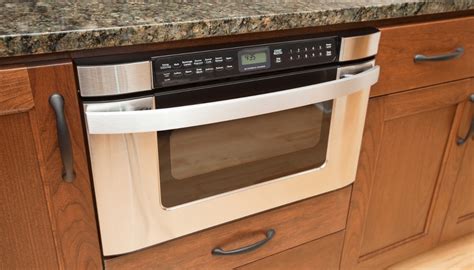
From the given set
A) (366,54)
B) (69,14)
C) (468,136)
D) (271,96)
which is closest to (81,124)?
(69,14)

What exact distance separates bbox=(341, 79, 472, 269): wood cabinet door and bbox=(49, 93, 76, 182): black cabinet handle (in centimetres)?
70

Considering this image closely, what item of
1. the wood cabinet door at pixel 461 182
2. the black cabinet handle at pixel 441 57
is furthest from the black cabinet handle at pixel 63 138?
the wood cabinet door at pixel 461 182

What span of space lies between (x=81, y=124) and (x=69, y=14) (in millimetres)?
198

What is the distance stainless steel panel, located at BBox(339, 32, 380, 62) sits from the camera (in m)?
0.91

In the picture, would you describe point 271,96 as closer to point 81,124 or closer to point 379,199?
point 81,124

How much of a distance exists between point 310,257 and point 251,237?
0.75 ft

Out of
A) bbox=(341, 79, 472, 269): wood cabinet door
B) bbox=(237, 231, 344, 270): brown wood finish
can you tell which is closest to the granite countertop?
bbox=(341, 79, 472, 269): wood cabinet door

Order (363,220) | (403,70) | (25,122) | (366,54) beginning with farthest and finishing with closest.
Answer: (363,220)
(403,70)
(366,54)
(25,122)

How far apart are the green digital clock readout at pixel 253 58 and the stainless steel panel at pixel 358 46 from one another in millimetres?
187

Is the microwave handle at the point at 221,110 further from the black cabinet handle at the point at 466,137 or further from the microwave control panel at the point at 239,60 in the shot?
→ the black cabinet handle at the point at 466,137

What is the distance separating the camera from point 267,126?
92cm

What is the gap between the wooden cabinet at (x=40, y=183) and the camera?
68cm

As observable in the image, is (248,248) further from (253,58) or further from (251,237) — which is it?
(253,58)

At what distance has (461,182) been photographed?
1.38m
